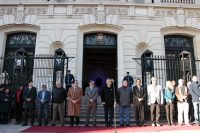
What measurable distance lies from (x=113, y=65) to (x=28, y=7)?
361 inches

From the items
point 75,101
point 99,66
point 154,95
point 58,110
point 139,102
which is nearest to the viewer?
point 154,95

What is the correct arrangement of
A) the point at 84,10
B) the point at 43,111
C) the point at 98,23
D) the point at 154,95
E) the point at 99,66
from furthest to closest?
the point at 99,66
the point at 84,10
the point at 98,23
the point at 43,111
the point at 154,95

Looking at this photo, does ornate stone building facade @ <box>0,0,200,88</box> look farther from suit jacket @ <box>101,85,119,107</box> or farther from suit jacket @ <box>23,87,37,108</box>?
suit jacket @ <box>101,85,119,107</box>

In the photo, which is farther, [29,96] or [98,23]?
[98,23]

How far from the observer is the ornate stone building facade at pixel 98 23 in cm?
1628

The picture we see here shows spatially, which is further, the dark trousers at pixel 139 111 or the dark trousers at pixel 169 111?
the dark trousers at pixel 139 111

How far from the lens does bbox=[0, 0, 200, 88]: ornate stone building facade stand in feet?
53.4

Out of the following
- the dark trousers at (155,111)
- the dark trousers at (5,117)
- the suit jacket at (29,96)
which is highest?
the suit jacket at (29,96)

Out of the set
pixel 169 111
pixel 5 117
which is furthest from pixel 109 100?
pixel 5 117

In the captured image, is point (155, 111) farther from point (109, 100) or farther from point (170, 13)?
point (170, 13)

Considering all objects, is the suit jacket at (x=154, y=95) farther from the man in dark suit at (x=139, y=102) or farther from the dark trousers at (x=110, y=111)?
the dark trousers at (x=110, y=111)

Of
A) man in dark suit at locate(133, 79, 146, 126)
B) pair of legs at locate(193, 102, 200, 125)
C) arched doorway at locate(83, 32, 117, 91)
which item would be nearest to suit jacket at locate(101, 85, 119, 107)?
man in dark suit at locate(133, 79, 146, 126)

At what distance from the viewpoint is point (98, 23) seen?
16.5 m

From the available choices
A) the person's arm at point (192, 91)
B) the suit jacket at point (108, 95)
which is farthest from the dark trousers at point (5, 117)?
the person's arm at point (192, 91)
